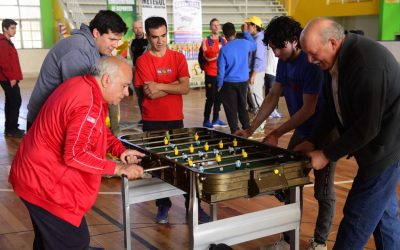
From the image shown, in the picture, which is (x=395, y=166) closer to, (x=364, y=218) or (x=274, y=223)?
(x=364, y=218)

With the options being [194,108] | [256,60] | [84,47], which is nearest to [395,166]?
[84,47]

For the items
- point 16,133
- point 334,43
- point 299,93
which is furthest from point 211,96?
point 334,43

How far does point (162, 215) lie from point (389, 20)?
38.1 feet

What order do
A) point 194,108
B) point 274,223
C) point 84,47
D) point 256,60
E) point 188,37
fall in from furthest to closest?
point 188,37
point 194,108
point 256,60
point 84,47
point 274,223

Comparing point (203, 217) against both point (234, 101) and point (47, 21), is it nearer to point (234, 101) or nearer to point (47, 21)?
point (234, 101)

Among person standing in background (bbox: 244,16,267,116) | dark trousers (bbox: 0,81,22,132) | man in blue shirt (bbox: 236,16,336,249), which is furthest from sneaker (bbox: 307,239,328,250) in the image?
dark trousers (bbox: 0,81,22,132)

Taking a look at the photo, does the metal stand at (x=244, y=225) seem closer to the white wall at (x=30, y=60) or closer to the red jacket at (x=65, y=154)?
the red jacket at (x=65, y=154)

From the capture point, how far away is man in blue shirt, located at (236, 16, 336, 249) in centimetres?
287

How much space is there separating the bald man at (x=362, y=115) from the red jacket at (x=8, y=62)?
5.59 m

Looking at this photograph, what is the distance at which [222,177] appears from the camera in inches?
84.0

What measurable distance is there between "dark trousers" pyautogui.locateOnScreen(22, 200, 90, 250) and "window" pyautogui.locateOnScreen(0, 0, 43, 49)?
14.8m

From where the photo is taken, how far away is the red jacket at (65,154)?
6.88ft

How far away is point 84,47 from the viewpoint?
114 inches

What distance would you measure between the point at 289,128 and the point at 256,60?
4379 millimetres
